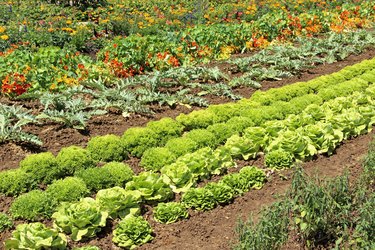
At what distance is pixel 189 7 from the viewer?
19688 mm

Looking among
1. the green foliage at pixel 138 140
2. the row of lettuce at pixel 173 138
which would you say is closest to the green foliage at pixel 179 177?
the row of lettuce at pixel 173 138

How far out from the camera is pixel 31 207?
5383 millimetres

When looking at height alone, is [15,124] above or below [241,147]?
above

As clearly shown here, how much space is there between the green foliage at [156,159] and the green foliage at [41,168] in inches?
45.5

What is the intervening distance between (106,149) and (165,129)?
3.37ft

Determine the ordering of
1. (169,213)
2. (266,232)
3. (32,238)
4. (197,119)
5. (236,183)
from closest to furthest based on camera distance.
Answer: (266,232)
(32,238)
(169,213)
(236,183)
(197,119)

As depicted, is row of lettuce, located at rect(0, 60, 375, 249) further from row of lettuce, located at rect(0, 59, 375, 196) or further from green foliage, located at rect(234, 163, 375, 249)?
green foliage, located at rect(234, 163, 375, 249)

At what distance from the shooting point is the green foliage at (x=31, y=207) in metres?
5.36

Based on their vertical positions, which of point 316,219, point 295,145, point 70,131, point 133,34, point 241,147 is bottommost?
point 133,34

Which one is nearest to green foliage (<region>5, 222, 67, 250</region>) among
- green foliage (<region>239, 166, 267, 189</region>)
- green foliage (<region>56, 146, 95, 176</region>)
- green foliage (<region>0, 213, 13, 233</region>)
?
green foliage (<region>0, 213, 13, 233</region>)

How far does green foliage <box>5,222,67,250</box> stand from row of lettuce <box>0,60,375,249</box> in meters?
0.34

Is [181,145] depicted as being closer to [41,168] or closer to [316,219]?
[41,168]

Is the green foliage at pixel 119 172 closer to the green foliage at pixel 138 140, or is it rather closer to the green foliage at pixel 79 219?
the green foliage at pixel 138 140

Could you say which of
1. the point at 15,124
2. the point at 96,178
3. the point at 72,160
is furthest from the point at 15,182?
the point at 15,124
